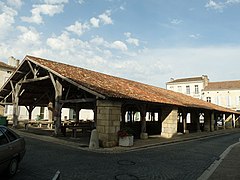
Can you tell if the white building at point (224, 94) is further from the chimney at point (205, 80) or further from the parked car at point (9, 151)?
the parked car at point (9, 151)

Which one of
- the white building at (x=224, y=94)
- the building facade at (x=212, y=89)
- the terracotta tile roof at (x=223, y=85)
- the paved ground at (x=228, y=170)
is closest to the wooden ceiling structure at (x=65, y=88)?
the paved ground at (x=228, y=170)

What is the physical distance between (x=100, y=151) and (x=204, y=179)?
4666mm

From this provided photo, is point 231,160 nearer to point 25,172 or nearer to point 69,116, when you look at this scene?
point 25,172

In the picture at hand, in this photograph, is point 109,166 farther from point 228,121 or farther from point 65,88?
point 228,121

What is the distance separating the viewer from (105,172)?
6.29 meters

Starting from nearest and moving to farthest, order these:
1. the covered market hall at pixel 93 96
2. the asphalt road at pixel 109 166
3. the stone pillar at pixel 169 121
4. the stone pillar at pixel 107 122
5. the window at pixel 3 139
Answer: the window at pixel 3 139, the asphalt road at pixel 109 166, the stone pillar at pixel 107 122, the covered market hall at pixel 93 96, the stone pillar at pixel 169 121

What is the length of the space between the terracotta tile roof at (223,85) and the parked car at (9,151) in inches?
1644

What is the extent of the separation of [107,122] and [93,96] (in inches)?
124

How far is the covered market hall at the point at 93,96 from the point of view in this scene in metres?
10.7

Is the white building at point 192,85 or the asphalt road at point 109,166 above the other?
the white building at point 192,85

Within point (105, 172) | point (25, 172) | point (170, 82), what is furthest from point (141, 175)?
point (170, 82)

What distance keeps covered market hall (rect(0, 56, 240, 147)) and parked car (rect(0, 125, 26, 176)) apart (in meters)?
4.80

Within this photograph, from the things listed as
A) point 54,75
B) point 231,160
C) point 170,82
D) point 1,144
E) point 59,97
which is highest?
point 170,82

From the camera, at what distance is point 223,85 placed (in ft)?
143
